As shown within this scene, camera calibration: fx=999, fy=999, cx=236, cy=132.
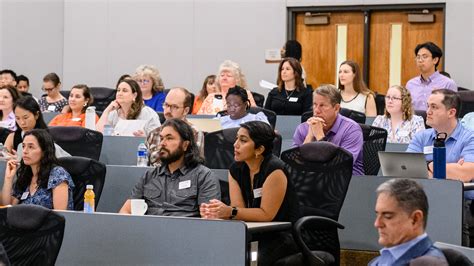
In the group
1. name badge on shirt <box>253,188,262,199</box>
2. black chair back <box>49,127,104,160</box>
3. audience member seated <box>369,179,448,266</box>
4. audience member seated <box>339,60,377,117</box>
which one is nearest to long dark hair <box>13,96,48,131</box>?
black chair back <box>49,127,104,160</box>

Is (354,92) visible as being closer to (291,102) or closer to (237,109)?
(291,102)

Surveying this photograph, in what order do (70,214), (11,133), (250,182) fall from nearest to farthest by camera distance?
1. (70,214)
2. (250,182)
3. (11,133)

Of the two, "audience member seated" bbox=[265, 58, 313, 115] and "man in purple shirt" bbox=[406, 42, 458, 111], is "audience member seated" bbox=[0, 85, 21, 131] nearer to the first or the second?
"audience member seated" bbox=[265, 58, 313, 115]

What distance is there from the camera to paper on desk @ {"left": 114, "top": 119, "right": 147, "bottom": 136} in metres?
8.55

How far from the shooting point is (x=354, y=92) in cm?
963

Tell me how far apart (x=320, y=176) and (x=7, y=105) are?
460 centimetres

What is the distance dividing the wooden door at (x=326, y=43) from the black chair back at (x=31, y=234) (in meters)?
8.63

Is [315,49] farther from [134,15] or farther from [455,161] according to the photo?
[455,161]

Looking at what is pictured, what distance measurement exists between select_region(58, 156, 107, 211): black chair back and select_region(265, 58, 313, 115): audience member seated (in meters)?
4.21

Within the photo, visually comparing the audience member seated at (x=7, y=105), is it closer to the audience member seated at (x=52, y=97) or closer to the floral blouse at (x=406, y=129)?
the audience member seated at (x=52, y=97)

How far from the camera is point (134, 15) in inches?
564

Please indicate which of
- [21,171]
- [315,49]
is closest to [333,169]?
[21,171]

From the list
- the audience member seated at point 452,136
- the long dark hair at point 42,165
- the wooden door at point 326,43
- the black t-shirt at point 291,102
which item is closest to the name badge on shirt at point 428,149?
the audience member seated at point 452,136

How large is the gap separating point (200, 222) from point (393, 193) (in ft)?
5.18
